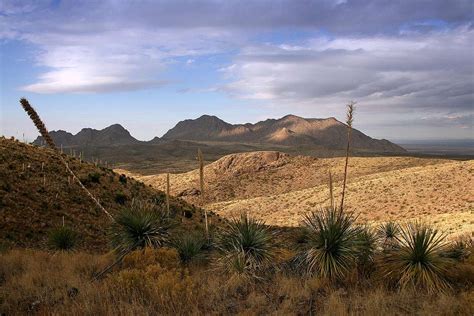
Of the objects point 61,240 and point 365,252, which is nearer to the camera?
point 365,252

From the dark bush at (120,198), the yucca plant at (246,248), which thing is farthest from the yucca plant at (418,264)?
the dark bush at (120,198)

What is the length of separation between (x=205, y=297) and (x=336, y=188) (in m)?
51.5

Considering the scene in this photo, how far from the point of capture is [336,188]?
57094mm


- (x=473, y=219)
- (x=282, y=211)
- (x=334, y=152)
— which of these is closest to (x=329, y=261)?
(x=473, y=219)

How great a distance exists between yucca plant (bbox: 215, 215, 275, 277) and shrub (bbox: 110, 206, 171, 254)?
2457 millimetres

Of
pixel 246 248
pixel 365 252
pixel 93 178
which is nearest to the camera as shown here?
pixel 365 252

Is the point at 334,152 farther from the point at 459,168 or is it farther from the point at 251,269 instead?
the point at 251,269

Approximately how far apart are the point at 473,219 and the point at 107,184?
2894cm

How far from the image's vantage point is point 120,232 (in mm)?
12992

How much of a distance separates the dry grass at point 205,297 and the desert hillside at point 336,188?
8.54 metres

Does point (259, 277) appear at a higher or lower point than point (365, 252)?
lower

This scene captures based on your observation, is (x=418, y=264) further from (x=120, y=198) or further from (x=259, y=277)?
(x=120, y=198)

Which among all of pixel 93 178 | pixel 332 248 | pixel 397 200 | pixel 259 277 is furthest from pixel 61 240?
pixel 397 200

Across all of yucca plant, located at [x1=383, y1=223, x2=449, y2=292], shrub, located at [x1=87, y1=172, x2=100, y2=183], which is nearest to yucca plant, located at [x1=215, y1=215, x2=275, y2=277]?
yucca plant, located at [x1=383, y1=223, x2=449, y2=292]
